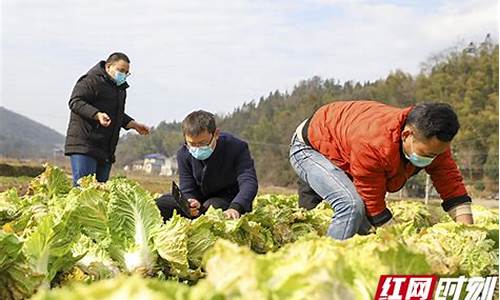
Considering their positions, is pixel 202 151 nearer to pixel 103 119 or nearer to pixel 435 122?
pixel 103 119

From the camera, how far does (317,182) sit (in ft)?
16.2

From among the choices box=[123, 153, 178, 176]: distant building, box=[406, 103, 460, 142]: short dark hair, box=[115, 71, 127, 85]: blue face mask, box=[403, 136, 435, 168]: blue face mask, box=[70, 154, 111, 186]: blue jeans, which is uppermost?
box=[115, 71, 127, 85]: blue face mask

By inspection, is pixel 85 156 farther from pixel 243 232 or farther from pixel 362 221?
pixel 362 221

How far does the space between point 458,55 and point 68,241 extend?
2453 inches

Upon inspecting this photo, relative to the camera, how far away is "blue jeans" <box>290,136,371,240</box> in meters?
4.58

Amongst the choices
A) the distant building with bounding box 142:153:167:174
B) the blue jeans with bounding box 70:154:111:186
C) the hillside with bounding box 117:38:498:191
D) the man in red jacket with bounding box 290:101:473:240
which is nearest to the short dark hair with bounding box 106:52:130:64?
the blue jeans with bounding box 70:154:111:186

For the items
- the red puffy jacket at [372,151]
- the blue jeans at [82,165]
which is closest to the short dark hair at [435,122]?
the red puffy jacket at [372,151]

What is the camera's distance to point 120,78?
7117 mm

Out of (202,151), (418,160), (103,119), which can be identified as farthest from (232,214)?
(103,119)

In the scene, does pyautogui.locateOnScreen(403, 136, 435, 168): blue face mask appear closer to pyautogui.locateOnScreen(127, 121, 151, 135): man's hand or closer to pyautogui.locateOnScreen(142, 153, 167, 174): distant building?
pyautogui.locateOnScreen(127, 121, 151, 135): man's hand

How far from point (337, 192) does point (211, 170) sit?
142 centimetres

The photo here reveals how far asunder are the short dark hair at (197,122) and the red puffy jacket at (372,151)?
2.56ft

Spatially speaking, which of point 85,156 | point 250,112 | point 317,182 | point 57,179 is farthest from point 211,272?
point 250,112

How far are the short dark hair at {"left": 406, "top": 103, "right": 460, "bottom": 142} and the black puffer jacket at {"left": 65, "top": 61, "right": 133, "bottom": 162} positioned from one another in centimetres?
369
